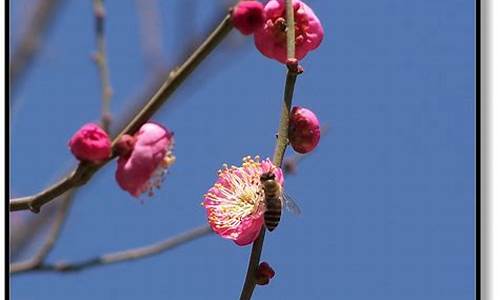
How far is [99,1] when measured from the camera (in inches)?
53.2

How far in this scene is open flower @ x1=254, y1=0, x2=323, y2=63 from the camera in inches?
46.2

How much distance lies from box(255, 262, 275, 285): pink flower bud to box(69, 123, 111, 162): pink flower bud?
24cm

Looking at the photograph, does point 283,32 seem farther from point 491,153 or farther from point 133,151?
point 491,153

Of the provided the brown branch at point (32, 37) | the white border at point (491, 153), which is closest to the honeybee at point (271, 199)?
the white border at point (491, 153)

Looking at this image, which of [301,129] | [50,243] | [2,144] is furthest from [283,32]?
[50,243]

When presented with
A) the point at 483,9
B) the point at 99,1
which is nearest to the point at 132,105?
the point at 99,1

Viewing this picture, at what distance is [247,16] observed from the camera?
0.87 meters

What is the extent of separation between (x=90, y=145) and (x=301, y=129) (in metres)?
0.31

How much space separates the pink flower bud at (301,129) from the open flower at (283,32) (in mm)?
116

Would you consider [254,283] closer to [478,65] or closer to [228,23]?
[228,23]

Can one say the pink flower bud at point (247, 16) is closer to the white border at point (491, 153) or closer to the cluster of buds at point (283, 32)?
the cluster of buds at point (283, 32)

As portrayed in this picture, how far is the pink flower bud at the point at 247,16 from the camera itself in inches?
33.5

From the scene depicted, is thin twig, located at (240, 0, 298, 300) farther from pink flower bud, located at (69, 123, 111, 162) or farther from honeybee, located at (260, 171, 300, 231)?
pink flower bud, located at (69, 123, 111, 162)

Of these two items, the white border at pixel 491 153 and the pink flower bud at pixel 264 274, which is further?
the white border at pixel 491 153
